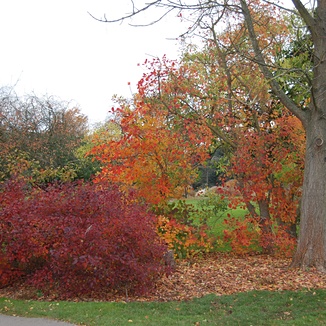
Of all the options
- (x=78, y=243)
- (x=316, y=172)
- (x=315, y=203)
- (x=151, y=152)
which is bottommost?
(x=78, y=243)

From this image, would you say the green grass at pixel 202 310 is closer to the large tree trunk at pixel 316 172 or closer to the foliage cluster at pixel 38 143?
the large tree trunk at pixel 316 172

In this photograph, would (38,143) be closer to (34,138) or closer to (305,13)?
(34,138)

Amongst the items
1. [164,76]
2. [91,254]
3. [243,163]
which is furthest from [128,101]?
[91,254]

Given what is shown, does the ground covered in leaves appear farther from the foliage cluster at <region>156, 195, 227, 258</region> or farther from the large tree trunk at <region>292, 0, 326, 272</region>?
the foliage cluster at <region>156, 195, 227, 258</region>

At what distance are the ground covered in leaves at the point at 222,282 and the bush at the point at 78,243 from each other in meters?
0.28

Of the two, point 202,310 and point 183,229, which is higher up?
point 183,229

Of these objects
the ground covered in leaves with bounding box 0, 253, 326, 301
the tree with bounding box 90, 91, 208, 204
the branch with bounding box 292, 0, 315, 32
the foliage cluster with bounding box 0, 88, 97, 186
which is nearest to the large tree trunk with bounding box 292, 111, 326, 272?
the ground covered in leaves with bounding box 0, 253, 326, 301

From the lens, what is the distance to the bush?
7.64 meters

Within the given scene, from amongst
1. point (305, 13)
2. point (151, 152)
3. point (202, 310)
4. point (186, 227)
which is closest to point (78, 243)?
point (202, 310)

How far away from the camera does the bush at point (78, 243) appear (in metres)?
7.64

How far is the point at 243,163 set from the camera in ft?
40.9

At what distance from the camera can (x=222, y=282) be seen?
8.77 meters

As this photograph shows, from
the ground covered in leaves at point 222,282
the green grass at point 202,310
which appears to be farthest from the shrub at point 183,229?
the green grass at point 202,310

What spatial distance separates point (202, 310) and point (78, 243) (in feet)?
8.07
